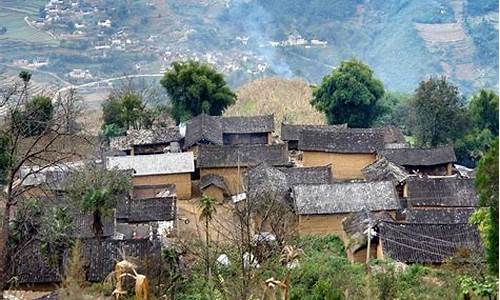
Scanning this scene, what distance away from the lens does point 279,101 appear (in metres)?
35.9

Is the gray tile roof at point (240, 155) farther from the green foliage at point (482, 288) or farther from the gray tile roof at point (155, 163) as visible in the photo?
the green foliage at point (482, 288)

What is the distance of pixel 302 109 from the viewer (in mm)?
34688

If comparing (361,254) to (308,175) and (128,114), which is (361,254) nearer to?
(308,175)

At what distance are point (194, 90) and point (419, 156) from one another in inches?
349

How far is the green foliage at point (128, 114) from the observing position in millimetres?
29672

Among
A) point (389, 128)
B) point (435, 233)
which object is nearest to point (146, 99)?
point (389, 128)

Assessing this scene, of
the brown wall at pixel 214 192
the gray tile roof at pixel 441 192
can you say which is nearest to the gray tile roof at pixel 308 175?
the brown wall at pixel 214 192

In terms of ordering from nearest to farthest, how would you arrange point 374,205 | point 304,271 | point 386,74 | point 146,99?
1. point 304,271
2. point 374,205
3. point 146,99
4. point 386,74

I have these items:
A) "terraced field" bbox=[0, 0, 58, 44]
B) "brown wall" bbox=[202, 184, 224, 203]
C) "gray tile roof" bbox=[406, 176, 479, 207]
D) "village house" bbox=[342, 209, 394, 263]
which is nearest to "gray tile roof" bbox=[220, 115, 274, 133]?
"brown wall" bbox=[202, 184, 224, 203]

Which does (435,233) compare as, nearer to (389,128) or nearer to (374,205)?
(374,205)

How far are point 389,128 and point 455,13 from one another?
23.3 m

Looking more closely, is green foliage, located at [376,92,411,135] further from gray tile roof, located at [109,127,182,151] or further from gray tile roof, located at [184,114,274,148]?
gray tile roof, located at [109,127,182,151]

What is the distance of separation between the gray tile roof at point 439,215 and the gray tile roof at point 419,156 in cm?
477

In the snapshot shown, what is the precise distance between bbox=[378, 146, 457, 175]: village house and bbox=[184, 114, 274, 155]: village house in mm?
4674
